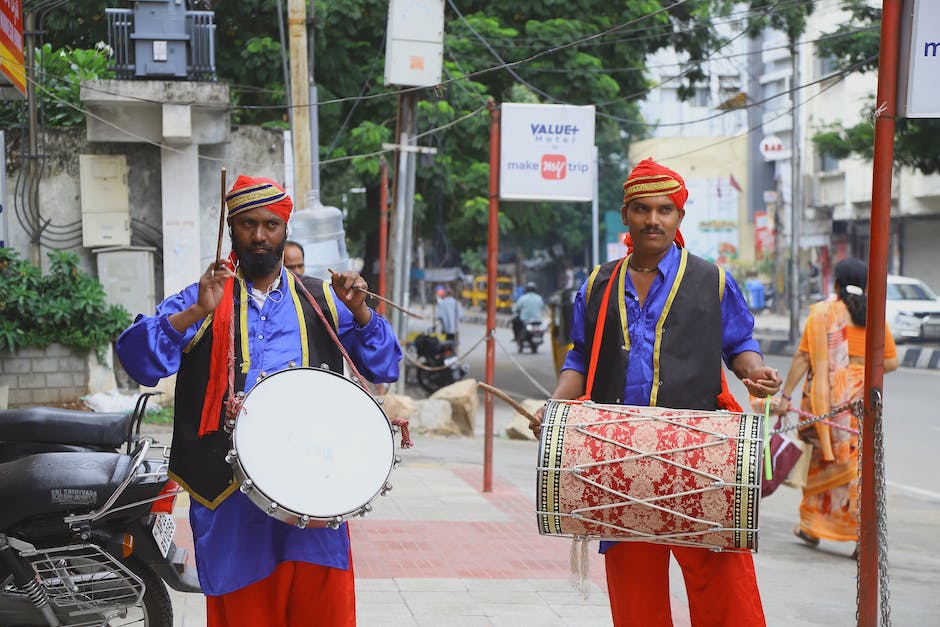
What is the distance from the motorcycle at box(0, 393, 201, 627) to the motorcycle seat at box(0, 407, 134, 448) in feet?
0.43

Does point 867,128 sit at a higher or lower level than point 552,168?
higher

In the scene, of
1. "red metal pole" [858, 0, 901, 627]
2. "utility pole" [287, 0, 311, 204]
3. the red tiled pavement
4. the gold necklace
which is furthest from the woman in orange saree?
"utility pole" [287, 0, 311, 204]

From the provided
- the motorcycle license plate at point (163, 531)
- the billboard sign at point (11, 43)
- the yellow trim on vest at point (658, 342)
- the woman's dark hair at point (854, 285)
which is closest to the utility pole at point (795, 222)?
the woman's dark hair at point (854, 285)

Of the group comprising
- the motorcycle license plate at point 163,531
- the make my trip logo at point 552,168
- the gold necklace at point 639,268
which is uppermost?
the make my trip logo at point 552,168

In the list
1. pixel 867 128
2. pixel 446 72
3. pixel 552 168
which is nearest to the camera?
pixel 552 168

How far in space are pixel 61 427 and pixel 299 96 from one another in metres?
9.55

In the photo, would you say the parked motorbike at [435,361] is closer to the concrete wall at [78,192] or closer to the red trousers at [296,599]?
the concrete wall at [78,192]

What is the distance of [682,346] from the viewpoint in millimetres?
4148

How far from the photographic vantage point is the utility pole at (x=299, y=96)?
1431 cm

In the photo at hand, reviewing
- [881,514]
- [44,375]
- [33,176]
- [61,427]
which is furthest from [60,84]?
[881,514]

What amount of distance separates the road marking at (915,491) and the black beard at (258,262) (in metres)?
8.12

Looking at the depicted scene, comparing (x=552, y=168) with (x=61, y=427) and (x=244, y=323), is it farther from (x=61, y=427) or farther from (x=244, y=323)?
(x=244, y=323)

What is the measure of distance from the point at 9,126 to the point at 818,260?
117 ft

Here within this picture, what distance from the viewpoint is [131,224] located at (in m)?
15.8
